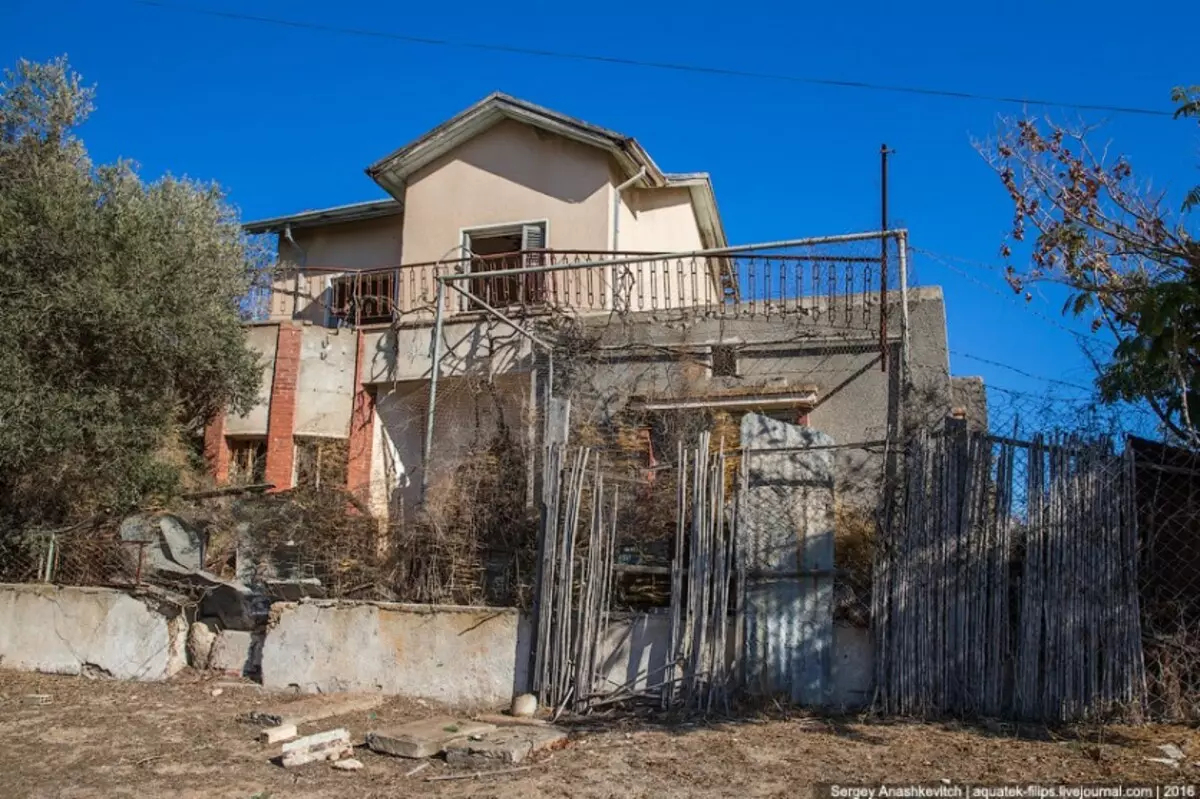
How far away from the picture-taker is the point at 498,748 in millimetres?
6137

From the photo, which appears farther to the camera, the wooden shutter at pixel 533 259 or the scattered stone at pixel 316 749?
the wooden shutter at pixel 533 259

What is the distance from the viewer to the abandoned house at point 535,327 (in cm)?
1002

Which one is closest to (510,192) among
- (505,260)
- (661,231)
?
(505,260)

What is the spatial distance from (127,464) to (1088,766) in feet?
30.2

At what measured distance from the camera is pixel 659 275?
527 inches

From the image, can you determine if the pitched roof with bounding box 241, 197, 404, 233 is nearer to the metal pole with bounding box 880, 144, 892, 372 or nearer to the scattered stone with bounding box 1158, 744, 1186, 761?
the metal pole with bounding box 880, 144, 892, 372

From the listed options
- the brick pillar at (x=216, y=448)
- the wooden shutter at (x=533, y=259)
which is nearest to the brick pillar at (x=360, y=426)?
the brick pillar at (x=216, y=448)

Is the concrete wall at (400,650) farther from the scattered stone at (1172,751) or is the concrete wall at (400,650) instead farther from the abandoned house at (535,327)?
the scattered stone at (1172,751)

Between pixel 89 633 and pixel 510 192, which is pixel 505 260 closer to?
pixel 510 192

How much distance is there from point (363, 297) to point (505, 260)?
216cm

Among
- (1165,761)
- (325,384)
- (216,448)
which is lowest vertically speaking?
(1165,761)

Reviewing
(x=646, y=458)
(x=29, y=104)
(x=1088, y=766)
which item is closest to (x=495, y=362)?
(x=646, y=458)

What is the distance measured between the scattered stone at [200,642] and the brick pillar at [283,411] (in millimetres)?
3018

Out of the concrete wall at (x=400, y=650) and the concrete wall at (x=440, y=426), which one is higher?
the concrete wall at (x=440, y=426)
